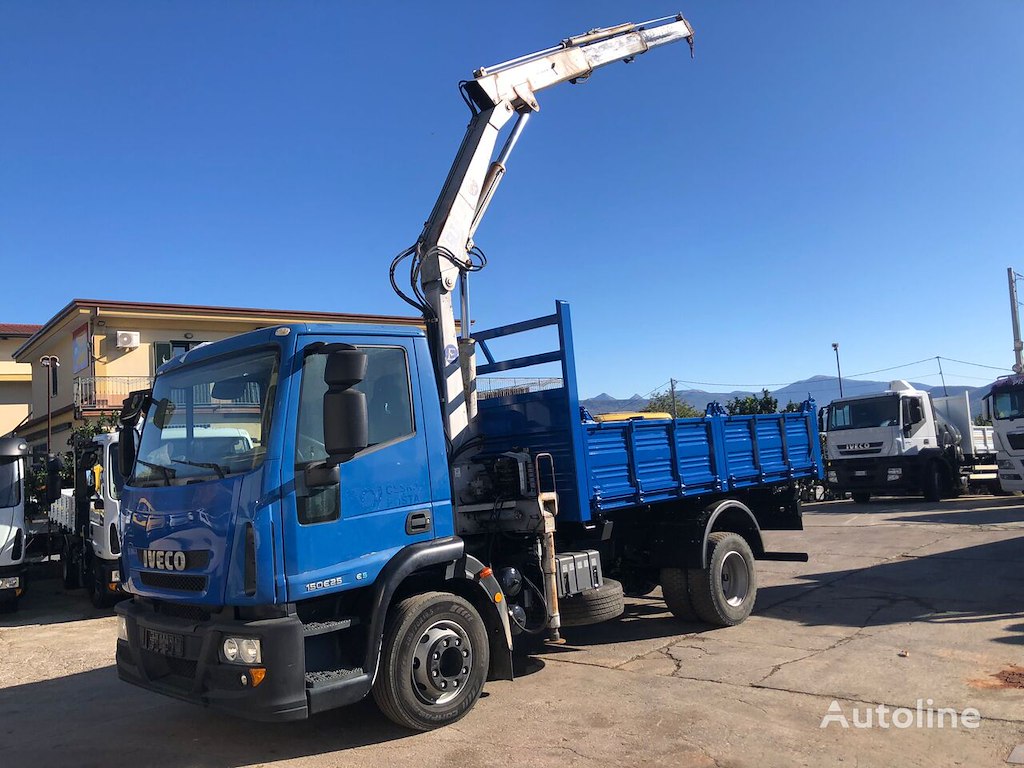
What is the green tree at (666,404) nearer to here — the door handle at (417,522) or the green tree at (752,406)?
the green tree at (752,406)

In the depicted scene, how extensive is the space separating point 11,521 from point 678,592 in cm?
881

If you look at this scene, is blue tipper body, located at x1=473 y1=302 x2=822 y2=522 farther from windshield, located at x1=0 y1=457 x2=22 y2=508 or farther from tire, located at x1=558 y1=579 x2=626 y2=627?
windshield, located at x1=0 y1=457 x2=22 y2=508

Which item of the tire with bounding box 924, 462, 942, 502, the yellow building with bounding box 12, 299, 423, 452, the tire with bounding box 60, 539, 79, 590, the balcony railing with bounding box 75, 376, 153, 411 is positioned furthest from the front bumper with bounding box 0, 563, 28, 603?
the tire with bounding box 924, 462, 942, 502

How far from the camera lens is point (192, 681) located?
171 inches

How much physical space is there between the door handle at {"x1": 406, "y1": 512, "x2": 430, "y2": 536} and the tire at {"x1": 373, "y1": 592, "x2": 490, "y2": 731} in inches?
16.6

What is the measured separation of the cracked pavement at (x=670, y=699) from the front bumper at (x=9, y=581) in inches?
51.7

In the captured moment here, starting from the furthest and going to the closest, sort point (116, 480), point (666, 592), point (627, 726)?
point (116, 480), point (666, 592), point (627, 726)

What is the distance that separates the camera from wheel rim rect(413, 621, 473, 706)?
190 inches

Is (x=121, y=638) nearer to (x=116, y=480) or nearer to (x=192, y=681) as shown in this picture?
(x=192, y=681)

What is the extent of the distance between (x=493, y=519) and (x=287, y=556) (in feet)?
7.27

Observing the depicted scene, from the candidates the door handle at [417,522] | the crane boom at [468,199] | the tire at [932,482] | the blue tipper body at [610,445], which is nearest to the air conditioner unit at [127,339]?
the crane boom at [468,199]

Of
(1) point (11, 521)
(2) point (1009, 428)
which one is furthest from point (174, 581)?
(2) point (1009, 428)

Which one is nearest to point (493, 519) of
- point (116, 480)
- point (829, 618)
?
point (829, 618)

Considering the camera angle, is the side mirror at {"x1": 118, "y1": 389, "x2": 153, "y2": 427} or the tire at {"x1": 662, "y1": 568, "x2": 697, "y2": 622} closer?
the side mirror at {"x1": 118, "y1": 389, "x2": 153, "y2": 427}
